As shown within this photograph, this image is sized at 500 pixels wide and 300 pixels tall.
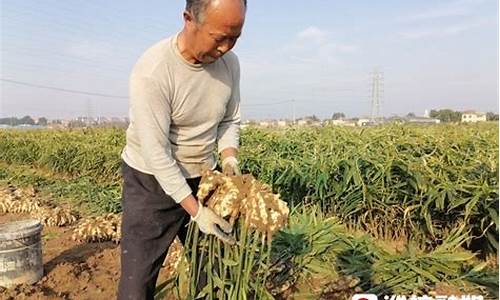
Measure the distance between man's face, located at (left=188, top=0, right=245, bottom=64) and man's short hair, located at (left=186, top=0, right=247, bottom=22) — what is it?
0.04ft

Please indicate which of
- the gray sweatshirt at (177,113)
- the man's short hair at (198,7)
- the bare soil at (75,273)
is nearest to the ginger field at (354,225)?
the bare soil at (75,273)

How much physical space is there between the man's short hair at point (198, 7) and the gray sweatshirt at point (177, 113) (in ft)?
0.64

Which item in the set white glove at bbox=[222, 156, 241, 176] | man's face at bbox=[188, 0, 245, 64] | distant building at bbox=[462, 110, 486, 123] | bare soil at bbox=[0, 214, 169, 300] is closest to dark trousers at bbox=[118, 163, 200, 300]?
white glove at bbox=[222, 156, 241, 176]

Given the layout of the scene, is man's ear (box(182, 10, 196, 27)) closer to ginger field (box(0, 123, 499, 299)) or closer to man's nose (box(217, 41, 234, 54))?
man's nose (box(217, 41, 234, 54))

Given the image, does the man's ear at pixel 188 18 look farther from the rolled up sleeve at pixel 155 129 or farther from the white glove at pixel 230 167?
the white glove at pixel 230 167

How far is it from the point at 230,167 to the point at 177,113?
0.30m

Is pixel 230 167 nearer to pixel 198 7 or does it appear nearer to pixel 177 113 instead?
pixel 177 113

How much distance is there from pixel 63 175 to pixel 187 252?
24.1 ft

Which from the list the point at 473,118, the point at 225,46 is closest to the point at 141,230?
the point at 225,46

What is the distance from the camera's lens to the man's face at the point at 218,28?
1355mm

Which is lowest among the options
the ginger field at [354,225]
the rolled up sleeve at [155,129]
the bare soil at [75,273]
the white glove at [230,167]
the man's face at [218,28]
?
the bare soil at [75,273]

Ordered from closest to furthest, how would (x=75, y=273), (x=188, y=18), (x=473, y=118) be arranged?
1. (x=188, y=18)
2. (x=75, y=273)
3. (x=473, y=118)

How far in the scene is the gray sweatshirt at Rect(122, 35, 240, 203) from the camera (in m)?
1.52

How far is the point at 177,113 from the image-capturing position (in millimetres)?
1638
